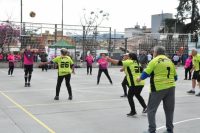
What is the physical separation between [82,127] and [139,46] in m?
35.1

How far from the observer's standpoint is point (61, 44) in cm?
3494

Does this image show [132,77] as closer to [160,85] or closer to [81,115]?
[81,115]

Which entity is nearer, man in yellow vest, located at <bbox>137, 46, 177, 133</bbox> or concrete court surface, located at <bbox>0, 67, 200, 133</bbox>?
man in yellow vest, located at <bbox>137, 46, 177, 133</bbox>

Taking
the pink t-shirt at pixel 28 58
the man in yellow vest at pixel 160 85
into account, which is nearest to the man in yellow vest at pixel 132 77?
the man in yellow vest at pixel 160 85

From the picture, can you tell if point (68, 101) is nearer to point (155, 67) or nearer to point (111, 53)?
point (155, 67)

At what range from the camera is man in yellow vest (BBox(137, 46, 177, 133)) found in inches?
299

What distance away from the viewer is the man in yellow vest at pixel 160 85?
7.60 meters

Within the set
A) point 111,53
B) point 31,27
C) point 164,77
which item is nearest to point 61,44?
point 31,27

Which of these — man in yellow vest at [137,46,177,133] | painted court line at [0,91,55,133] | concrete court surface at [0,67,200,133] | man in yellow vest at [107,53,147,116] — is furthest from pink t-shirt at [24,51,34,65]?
man in yellow vest at [137,46,177,133]

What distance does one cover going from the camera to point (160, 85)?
7.61 metres

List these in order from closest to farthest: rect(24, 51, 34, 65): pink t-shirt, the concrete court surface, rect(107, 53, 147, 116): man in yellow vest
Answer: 1. the concrete court surface
2. rect(107, 53, 147, 116): man in yellow vest
3. rect(24, 51, 34, 65): pink t-shirt

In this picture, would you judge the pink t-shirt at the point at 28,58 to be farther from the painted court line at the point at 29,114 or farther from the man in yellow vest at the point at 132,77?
the man in yellow vest at the point at 132,77

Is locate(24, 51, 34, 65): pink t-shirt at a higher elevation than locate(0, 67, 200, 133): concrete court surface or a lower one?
higher

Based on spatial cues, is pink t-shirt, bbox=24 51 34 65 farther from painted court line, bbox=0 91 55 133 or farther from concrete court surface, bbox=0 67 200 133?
painted court line, bbox=0 91 55 133
